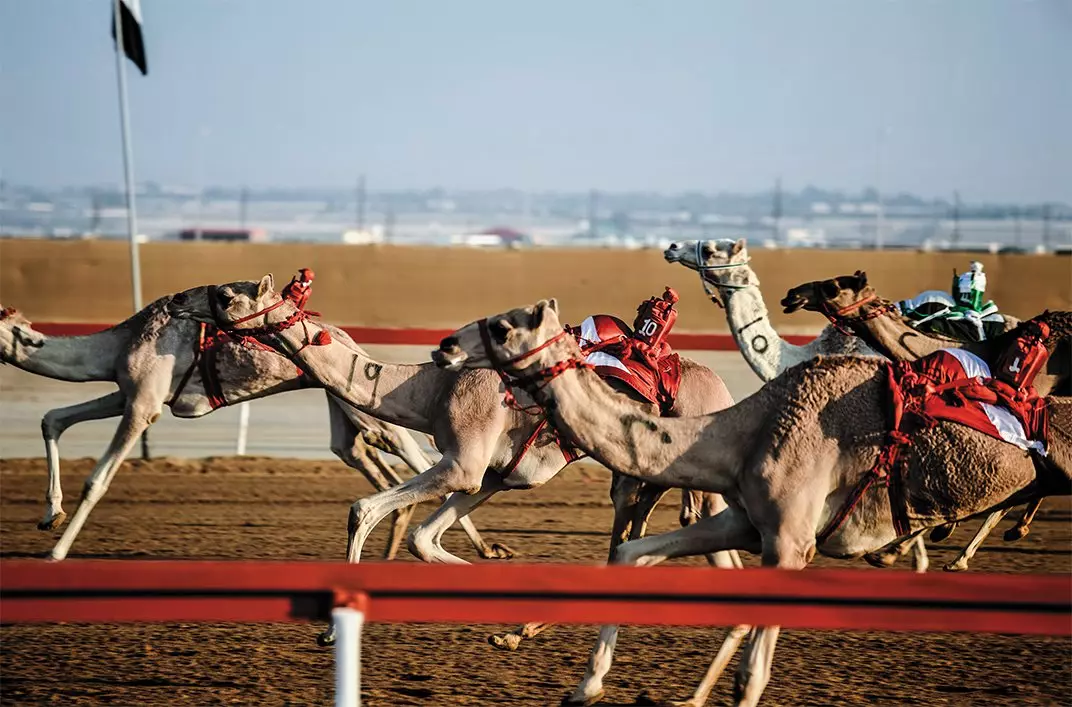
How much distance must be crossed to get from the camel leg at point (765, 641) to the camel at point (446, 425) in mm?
1788

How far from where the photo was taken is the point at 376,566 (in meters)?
4.28

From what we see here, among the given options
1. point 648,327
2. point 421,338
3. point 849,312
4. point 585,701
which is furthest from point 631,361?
point 421,338

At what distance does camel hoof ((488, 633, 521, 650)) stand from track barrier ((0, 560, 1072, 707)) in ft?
10.7

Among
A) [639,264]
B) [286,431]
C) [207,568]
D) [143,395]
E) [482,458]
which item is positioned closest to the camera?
[207,568]

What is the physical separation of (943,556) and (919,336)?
9.54 ft

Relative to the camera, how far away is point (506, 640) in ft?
24.6

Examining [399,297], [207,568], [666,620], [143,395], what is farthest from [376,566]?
[399,297]

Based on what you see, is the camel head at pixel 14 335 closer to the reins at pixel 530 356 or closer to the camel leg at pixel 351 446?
the camel leg at pixel 351 446

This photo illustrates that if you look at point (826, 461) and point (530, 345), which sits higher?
point (530, 345)

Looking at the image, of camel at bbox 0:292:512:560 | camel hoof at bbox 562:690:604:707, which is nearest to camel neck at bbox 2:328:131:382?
camel at bbox 0:292:512:560

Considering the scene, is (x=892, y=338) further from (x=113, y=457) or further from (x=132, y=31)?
(x=132, y=31)

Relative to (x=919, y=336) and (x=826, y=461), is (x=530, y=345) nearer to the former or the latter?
(x=826, y=461)

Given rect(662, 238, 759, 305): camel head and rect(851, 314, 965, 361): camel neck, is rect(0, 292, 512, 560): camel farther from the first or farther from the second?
rect(851, 314, 965, 361): camel neck

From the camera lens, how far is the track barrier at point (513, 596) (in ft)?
13.8
